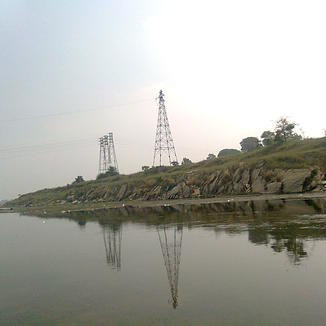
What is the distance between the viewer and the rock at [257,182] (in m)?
75.7

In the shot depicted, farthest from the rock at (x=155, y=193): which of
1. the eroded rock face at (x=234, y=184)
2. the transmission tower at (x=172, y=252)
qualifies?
the transmission tower at (x=172, y=252)

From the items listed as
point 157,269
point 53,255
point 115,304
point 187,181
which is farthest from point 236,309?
point 187,181

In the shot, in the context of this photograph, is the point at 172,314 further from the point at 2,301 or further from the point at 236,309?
the point at 2,301

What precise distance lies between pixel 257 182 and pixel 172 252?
179ft

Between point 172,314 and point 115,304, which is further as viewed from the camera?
point 115,304

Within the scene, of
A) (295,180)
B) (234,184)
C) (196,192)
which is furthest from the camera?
(196,192)

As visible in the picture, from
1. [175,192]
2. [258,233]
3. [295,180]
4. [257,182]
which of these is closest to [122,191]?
[175,192]

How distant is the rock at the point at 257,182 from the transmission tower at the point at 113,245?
3978 centimetres

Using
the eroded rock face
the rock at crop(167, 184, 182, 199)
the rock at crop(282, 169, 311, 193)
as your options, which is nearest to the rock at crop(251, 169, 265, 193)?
the eroded rock face

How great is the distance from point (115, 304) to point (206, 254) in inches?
372

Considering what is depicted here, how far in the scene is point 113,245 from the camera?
31.7 metres

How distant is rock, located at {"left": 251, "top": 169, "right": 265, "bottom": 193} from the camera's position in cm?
7573

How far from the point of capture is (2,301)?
18.5m

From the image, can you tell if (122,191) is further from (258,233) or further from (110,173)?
(258,233)
